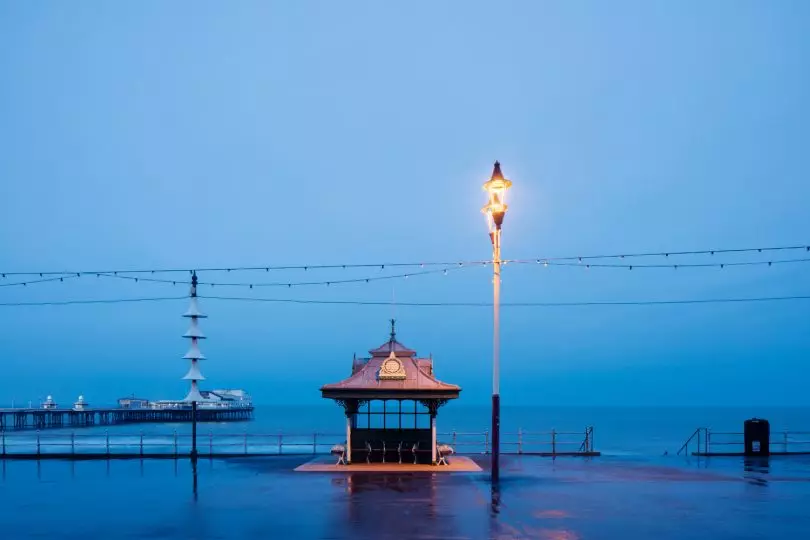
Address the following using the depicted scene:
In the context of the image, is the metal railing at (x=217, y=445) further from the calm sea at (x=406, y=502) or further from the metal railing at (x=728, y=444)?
the metal railing at (x=728, y=444)

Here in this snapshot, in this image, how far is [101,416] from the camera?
119062 millimetres

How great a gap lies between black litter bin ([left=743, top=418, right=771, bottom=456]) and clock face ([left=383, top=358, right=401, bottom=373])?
1402 centimetres

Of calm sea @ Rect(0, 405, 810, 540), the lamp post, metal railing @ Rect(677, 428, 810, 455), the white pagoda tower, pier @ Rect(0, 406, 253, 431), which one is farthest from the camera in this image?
pier @ Rect(0, 406, 253, 431)

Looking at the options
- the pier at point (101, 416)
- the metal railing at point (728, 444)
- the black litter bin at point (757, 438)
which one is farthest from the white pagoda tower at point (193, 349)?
the pier at point (101, 416)

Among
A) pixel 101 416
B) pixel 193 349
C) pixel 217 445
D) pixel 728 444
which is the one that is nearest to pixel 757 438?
pixel 728 444

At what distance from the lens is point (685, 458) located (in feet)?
88.6

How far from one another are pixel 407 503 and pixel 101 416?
11559 centimetres

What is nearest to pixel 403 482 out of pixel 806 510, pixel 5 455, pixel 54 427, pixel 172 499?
pixel 172 499

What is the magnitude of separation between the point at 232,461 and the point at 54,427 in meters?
95.6

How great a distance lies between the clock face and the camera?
23.8 meters

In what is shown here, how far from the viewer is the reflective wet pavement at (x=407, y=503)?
43.3 ft

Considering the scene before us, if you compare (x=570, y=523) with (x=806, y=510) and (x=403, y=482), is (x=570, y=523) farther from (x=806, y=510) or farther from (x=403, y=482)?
(x=403, y=482)

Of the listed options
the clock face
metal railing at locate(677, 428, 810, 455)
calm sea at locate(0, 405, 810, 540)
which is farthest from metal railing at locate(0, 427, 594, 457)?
metal railing at locate(677, 428, 810, 455)

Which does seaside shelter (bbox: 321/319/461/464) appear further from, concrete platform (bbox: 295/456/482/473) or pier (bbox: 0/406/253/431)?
pier (bbox: 0/406/253/431)
